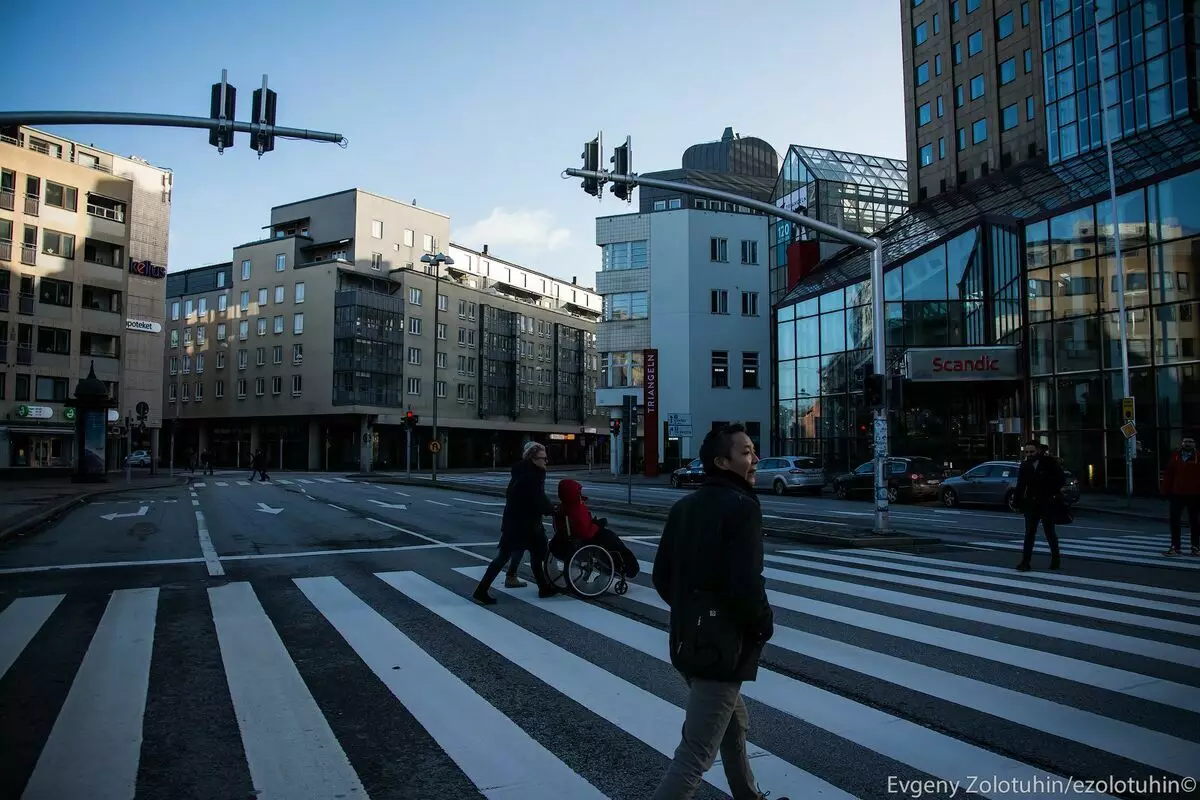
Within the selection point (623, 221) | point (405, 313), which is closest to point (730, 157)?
point (405, 313)

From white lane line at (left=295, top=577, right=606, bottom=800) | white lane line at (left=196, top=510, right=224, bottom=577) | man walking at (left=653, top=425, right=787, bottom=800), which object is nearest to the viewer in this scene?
man walking at (left=653, top=425, right=787, bottom=800)

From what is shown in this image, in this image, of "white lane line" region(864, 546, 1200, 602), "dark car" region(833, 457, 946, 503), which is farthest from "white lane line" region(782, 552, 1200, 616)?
"dark car" region(833, 457, 946, 503)

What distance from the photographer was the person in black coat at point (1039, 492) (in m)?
10.4

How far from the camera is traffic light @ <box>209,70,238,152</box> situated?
11656 millimetres

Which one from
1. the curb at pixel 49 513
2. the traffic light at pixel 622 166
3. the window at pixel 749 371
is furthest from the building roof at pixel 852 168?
the curb at pixel 49 513

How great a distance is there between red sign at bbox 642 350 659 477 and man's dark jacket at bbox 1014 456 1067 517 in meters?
38.4

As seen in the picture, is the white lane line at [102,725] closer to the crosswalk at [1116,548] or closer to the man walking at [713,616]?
the man walking at [713,616]

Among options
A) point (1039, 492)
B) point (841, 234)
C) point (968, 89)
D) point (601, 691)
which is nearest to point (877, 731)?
point (601, 691)

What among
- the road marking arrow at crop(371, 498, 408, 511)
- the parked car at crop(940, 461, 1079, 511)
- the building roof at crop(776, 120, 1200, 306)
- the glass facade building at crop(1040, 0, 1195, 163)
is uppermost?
the glass facade building at crop(1040, 0, 1195, 163)

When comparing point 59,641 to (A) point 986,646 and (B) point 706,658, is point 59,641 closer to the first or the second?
(B) point 706,658

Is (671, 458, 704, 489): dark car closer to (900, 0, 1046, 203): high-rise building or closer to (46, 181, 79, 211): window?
(900, 0, 1046, 203): high-rise building

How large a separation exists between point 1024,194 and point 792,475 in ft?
50.8

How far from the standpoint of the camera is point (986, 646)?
655 centimetres

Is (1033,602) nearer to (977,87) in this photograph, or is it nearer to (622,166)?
(622,166)
